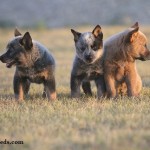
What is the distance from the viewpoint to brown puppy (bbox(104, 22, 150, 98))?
1152 centimetres

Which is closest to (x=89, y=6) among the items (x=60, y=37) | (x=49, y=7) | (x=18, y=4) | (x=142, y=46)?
(x=49, y=7)

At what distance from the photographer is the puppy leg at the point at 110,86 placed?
1153 cm

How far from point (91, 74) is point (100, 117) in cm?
307

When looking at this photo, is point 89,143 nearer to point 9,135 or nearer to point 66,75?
point 9,135

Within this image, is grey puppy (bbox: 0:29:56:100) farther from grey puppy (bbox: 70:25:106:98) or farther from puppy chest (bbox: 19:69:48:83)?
grey puppy (bbox: 70:25:106:98)

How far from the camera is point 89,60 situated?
11312mm

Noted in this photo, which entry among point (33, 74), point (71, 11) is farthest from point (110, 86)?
point (71, 11)

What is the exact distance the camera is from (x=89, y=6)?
7562 centimetres

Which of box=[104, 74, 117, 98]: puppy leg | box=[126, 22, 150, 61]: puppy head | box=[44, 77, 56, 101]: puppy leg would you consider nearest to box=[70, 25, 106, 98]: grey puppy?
box=[104, 74, 117, 98]: puppy leg

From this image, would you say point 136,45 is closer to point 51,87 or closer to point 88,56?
point 88,56

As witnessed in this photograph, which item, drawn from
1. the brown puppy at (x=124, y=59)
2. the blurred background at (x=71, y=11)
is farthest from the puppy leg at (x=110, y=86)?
the blurred background at (x=71, y=11)

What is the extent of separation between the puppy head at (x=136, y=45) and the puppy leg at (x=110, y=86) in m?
0.70

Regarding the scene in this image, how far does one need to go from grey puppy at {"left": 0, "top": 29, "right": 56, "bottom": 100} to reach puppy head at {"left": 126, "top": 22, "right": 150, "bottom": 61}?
1.76 metres

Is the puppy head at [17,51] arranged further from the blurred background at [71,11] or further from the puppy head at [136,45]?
the blurred background at [71,11]
